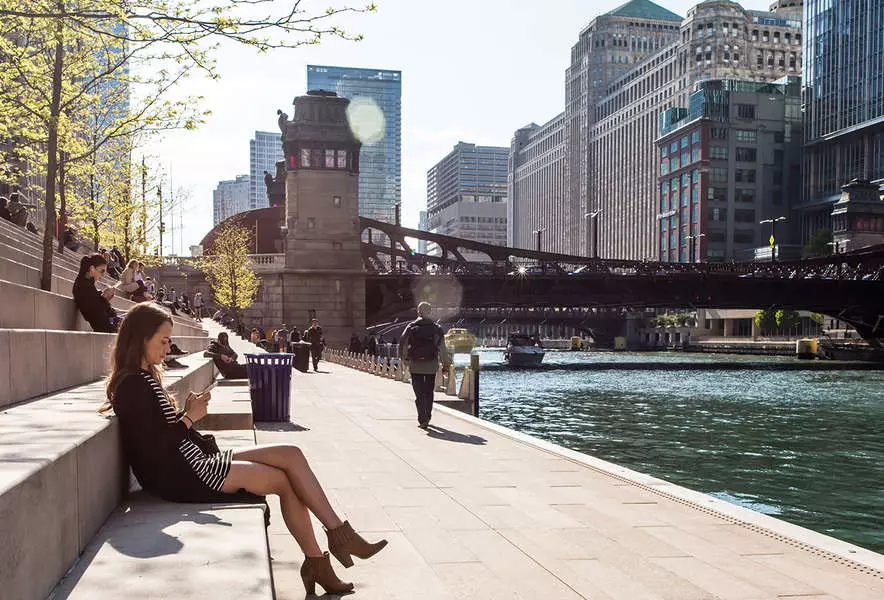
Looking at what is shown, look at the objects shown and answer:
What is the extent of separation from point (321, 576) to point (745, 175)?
144 m

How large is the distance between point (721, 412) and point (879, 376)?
32.4m

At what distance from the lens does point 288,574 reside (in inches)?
241

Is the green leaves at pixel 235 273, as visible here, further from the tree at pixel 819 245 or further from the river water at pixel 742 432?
the tree at pixel 819 245

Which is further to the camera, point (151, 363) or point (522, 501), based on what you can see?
point (522, 501)

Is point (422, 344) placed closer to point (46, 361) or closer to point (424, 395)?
point (424, 395)

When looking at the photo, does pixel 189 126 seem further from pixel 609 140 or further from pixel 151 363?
pixel 609 140

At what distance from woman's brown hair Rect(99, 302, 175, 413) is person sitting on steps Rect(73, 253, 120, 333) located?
6260mm

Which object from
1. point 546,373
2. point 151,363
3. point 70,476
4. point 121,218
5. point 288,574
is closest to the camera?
point 70,476

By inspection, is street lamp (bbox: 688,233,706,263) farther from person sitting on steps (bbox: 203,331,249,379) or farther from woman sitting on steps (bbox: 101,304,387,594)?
woman sitting on steps (bbox: 101,304,387,594)

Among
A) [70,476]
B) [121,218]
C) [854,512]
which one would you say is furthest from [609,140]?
[70,476]

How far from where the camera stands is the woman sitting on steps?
5301mm

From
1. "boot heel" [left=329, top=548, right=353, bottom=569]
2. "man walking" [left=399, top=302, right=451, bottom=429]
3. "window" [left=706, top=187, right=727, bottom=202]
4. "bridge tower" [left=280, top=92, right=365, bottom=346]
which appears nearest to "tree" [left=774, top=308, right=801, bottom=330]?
"window" [left=706, top=187, right=727, bottom=202]

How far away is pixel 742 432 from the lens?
90.8 feet

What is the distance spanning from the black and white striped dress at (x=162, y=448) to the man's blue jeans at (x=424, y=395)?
9671mm
